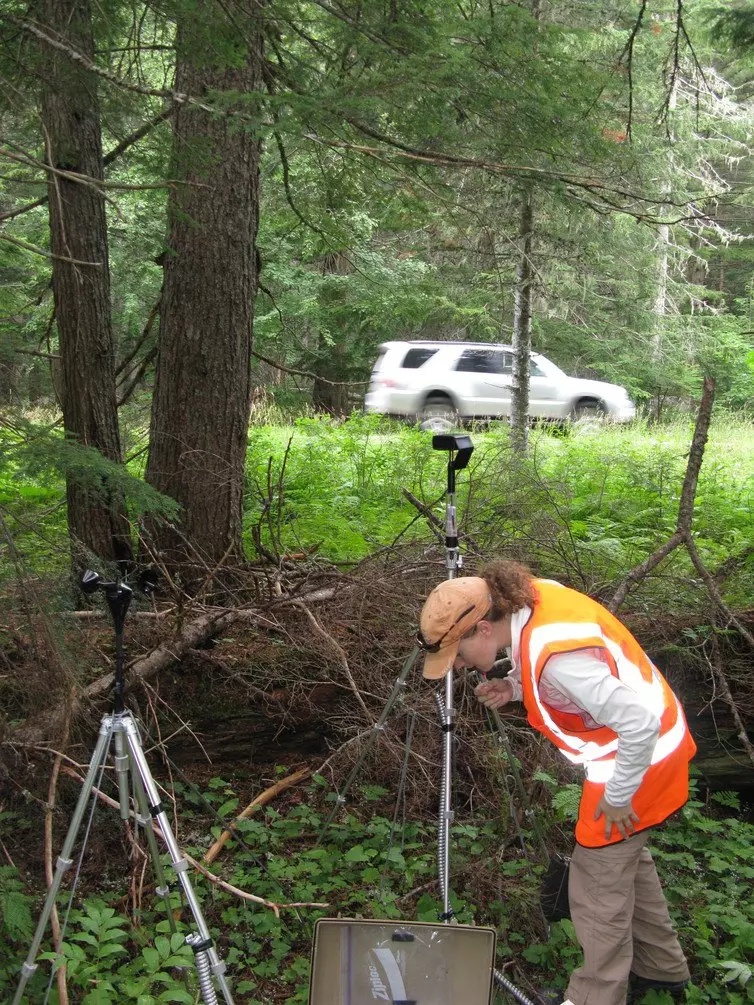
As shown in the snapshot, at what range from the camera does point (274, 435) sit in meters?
10.5

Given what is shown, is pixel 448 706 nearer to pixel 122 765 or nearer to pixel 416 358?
pixel 122 765

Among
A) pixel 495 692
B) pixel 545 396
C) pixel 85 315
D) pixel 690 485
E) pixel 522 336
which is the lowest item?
pixel 495 692

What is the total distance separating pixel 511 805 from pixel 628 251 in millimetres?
8085

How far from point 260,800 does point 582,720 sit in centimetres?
213

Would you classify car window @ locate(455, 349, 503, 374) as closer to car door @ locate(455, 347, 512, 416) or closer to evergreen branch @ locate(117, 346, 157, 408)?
car door @ locate(455, 347, 512, 416)

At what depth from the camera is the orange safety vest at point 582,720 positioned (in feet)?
8.28

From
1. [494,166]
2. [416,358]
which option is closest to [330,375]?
[416,358]

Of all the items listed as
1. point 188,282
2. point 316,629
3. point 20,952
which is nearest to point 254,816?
point 316,629

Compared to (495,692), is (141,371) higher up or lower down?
higher up

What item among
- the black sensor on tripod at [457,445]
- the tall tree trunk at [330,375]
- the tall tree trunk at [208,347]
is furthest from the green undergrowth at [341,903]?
the tall tree trunk at [330,375]

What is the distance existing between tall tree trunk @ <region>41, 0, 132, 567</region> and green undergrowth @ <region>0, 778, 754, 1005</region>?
162 centimetres

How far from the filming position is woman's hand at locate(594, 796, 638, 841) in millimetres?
2559

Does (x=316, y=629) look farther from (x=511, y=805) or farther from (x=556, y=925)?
(x=556, y=925)

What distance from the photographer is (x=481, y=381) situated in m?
13.8
